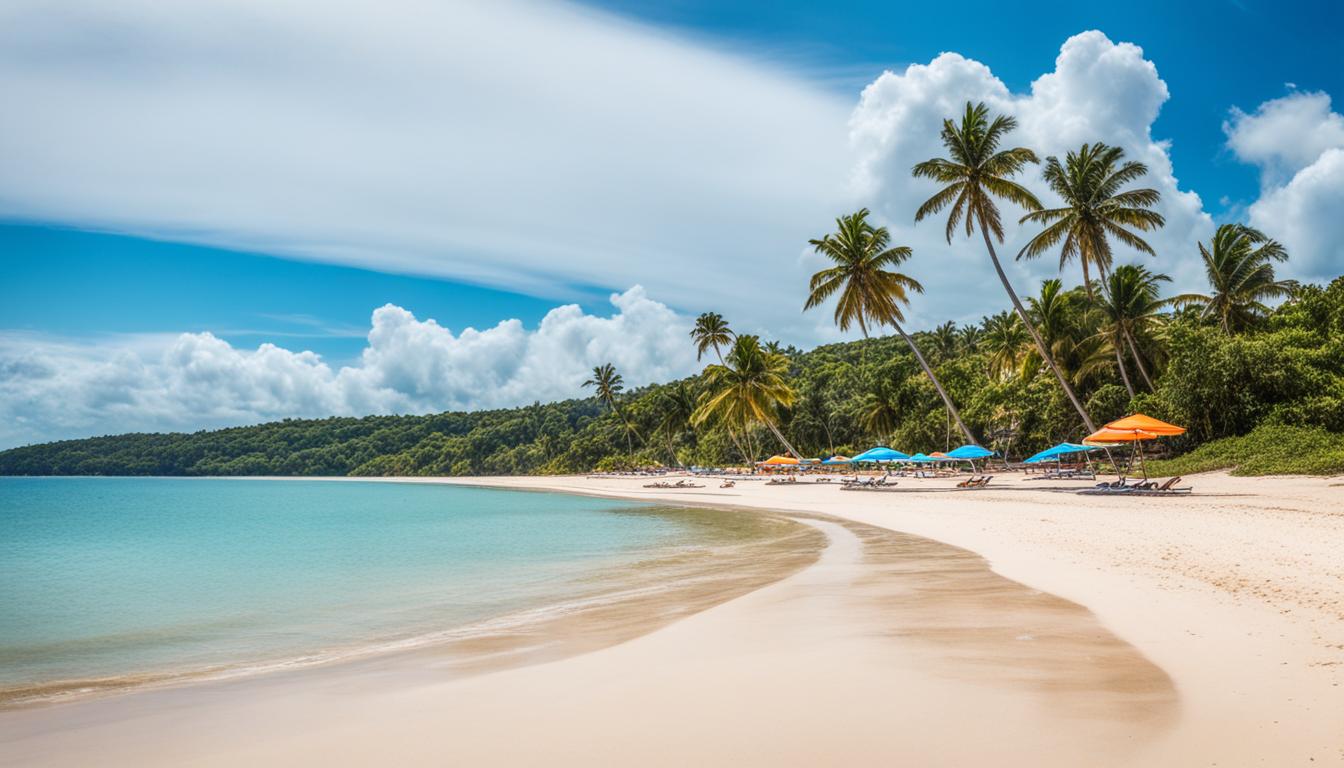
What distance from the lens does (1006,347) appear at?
46719 millimetres

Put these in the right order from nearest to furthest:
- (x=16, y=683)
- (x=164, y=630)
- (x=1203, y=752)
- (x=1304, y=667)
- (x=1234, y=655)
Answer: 1. (x=1203, y=752)
2. (x=1304, y=667)
3. (x=1234, y=655)
4. (x=16, y=683)
5. (x=164, y=630)

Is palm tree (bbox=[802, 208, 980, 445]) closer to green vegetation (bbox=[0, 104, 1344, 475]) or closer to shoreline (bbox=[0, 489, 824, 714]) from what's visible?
green vegetation (bbox=[0, 104, 1344, 475])

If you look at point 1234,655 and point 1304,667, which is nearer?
point 1304,667

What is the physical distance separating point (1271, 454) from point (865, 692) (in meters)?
25.6

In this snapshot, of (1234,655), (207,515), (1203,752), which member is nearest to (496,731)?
(1203,752)

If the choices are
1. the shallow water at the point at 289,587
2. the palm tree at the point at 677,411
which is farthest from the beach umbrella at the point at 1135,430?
the palm tree at the point at 677,411

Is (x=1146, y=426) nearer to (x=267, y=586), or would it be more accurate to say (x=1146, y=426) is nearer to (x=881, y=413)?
(x=267, y=586)

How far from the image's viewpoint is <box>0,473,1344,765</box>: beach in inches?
152

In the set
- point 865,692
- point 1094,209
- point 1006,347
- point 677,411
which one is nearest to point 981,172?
point 1094,209

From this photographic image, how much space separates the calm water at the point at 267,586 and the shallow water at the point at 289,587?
1.7 inches

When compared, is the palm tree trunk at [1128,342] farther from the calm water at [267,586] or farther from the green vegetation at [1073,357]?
the calm water at [267,586]

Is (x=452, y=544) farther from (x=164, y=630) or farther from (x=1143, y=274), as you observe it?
(x=1143, y=274)

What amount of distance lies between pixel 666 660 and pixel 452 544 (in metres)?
16.2

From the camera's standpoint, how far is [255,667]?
7.30 meters
